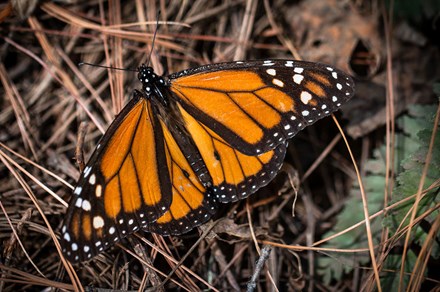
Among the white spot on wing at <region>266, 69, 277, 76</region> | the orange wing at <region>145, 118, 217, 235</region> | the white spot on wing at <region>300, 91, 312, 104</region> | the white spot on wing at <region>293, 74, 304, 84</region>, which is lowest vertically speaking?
the orange wing at <region>145, 118, 217, 235</region>

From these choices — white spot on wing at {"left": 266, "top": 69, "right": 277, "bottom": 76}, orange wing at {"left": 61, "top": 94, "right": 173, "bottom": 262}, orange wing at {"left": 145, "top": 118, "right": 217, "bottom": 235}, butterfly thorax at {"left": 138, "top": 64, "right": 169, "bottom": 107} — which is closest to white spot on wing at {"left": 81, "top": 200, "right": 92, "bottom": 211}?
orange wing at {"left": 61, "top": 94, "right": 173, "bottom": 262}

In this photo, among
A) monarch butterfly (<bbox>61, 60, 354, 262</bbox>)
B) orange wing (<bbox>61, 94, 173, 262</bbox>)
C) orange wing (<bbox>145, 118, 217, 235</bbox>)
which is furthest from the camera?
orange wing (<bbox>145, 118, 217, 235</bbox>)

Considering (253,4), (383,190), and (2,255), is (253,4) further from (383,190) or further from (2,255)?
(2,255)

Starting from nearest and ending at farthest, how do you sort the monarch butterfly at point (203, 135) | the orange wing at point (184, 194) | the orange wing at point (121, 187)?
the orange wing at point (121, 187), the monarch butterfly at point (203, 135), the orange wing at point (184, 194)

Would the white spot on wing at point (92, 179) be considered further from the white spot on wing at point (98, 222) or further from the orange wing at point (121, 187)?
the white spot on wing at point (98, 222)

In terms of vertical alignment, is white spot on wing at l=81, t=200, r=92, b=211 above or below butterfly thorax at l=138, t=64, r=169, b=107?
below

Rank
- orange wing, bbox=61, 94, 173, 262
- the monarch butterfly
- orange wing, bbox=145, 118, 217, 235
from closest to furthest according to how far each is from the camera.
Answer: orange wing, bbox=61, 94, 173, 262, the monarch butterfly, orange wing, bbox=145, 118, 217, 235

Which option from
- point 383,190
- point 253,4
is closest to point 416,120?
point 383,190

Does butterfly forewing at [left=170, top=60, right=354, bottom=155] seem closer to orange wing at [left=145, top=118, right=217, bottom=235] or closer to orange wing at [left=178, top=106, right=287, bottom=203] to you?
orange wing at [left=178, top=106, right=287, bottom=203]

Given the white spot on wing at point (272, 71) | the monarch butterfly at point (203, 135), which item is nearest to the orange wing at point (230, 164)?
the monarch butterfly at point (203, 135)

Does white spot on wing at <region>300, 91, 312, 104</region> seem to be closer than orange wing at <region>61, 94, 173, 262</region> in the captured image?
No
